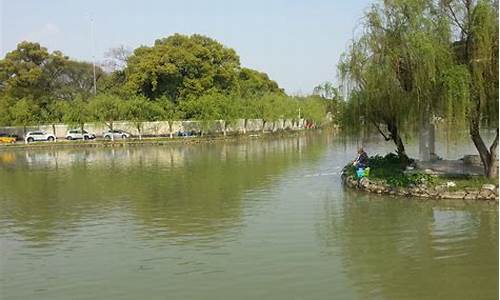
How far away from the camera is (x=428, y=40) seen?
48.8 feet

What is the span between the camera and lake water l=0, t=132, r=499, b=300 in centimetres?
879

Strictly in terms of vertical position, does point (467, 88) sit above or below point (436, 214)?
above

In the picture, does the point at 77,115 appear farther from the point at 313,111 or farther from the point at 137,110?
the point at 313,111

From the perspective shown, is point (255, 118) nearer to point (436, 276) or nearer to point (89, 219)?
point (89, 219)

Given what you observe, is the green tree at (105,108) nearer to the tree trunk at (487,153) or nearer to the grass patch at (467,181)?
the grass patch at (467,181)

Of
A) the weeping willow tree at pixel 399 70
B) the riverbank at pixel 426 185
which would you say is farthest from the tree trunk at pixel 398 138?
the riverbank at pixel 426 185

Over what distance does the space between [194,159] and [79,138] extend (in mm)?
27192

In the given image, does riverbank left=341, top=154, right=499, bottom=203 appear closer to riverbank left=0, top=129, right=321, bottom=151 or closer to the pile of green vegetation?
the pile of green vegetation

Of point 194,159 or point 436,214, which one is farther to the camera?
point 194,159

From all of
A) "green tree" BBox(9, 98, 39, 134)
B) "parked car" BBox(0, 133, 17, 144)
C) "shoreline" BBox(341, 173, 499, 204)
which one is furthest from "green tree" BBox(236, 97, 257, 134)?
"shoreline" BBox(341, 173, 499, 204)

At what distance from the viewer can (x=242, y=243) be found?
11547 mm

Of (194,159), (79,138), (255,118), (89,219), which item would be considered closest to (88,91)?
(79,138)

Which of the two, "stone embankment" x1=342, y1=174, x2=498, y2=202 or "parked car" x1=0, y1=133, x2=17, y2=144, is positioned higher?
"parked car" x1=0, y1=133, x2=17, y2=144

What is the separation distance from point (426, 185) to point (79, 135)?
4549cm
